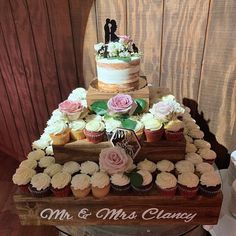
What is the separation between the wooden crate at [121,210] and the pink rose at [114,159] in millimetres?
97

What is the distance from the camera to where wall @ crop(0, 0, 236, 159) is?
1212mm

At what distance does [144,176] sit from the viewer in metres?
0.92

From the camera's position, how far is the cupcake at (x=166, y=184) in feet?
2.92

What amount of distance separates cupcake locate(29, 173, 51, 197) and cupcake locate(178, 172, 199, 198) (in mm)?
446

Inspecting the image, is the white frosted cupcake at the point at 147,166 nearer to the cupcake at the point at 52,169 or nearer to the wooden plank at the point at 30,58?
the cupcake at the point at 52,169

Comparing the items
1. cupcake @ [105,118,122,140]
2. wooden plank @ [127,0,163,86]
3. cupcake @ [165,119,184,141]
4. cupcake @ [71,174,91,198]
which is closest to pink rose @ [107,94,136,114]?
cupcake @ [105,118,122,140]

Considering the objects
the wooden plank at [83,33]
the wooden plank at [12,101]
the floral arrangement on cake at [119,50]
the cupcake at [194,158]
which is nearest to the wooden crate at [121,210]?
the cupcake at [194,158]

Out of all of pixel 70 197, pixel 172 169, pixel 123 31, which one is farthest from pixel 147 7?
pixel 70 197

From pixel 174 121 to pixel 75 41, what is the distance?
2.63 ft

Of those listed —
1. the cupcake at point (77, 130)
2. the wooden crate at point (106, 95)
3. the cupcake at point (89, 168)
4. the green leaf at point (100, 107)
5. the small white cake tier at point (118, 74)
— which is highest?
the small white cake tier at point (118, 74)

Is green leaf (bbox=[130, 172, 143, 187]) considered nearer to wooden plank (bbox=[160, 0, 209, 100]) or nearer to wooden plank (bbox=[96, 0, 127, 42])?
wooden plank (bbox=[160, 0, 209, 100])

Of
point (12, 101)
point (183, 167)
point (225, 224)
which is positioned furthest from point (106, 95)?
point (12, 101)

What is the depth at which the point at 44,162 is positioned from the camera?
1.01 meters

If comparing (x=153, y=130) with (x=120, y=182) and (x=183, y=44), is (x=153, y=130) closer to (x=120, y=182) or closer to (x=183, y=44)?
(x=120, y=182)
